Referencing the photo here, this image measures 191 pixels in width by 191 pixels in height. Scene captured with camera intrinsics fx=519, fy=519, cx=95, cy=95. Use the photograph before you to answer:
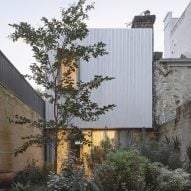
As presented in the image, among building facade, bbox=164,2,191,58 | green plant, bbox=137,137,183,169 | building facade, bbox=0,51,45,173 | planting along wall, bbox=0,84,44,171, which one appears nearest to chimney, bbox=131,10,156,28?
building facade, bbox=164,2,191,58

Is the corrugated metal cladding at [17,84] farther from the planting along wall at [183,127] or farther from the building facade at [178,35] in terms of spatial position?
the building facade at [178,35]

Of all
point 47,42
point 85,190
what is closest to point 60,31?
point 47,42

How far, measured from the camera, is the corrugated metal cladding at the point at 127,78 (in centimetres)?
2600

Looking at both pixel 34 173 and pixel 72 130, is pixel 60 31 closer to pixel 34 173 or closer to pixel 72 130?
pixel 72 130

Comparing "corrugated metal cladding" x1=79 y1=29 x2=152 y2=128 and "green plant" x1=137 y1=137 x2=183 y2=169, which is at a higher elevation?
"corrugated metal cladding" x1=79 y1=29 x2=152 y2=128

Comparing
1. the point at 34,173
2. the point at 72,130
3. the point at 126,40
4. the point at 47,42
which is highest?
the point at 126,40

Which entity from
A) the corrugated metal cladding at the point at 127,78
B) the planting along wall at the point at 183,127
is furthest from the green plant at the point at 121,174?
the corrugated metal cladding at the point at 127,78

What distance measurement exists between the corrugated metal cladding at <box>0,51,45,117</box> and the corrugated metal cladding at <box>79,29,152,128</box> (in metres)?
4.38

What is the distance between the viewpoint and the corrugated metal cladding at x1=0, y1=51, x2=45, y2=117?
14.1m

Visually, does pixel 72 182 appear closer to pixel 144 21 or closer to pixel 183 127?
pixel 183 127

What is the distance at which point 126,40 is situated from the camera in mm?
26016

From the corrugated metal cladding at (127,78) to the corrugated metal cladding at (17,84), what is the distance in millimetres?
4376

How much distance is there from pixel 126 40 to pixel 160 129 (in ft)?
15.6

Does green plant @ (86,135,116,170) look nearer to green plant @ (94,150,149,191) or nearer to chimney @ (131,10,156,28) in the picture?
chimney @ (131,10,156,28)
